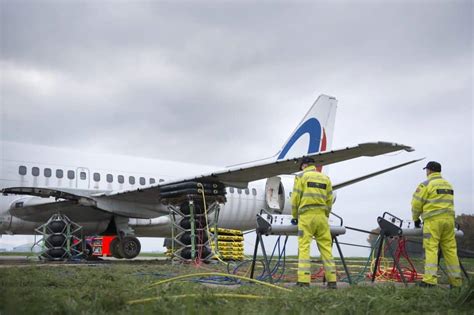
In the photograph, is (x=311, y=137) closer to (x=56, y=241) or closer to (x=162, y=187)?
(x=162, y=187)

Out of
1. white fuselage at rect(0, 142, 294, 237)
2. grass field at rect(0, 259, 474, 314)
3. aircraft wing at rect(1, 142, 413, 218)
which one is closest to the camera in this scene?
grass field at rect(0, 259, 474, 314)

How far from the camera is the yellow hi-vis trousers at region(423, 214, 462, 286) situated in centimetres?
832

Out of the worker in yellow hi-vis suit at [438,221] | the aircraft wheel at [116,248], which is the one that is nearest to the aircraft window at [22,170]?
the aircraft wheel at [116,248]

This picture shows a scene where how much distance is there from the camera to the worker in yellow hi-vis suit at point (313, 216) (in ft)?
25.8

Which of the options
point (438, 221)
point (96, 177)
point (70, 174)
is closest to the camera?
point (438, 221)

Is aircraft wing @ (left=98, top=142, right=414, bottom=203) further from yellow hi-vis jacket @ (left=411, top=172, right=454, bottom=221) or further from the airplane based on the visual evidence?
yellow hi-vis jacket @ (left=411, top=172, right=454, bottom=221)

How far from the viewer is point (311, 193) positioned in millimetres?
8070

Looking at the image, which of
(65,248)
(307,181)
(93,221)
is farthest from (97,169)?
(307,181)

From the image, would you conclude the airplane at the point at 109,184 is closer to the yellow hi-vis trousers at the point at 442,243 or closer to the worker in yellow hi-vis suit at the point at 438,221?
the worker in yellow hi-vis suit at the point at 438,221

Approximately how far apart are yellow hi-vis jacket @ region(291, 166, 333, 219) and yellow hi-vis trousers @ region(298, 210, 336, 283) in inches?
4.0

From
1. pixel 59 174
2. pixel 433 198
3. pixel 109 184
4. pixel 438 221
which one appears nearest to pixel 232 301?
pixel 438 221

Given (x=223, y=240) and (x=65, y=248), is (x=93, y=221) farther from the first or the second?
(x=223, y=240)

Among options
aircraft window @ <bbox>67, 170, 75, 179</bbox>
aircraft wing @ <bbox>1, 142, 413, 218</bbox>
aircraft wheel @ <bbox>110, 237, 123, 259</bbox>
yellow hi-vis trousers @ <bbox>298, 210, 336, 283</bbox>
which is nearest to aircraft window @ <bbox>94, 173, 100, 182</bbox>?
aircraft wing @ <bbox>1, 142, 413, 218</bbox>

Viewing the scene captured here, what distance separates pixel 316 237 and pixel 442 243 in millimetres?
2081
